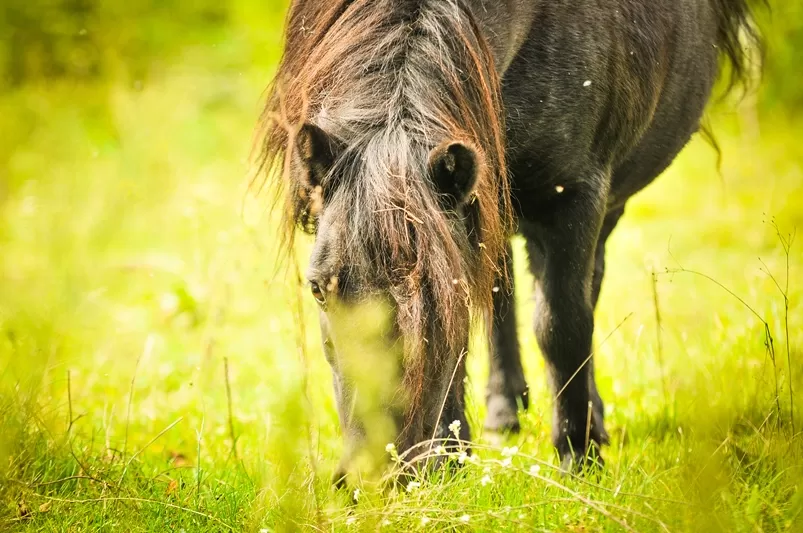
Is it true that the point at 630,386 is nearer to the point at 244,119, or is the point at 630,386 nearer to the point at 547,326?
the point at 547,326

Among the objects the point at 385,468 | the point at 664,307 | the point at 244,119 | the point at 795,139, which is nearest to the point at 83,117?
the point at 385,468

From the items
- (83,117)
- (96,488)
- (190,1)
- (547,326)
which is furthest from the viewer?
(190,1)

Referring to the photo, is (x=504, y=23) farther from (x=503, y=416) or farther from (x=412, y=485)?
(x=503, y=416)

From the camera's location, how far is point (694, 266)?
643cm

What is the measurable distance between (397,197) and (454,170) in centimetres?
21

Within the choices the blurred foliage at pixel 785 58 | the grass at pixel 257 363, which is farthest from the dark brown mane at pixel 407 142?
the blurred foliage at pixel 785 58

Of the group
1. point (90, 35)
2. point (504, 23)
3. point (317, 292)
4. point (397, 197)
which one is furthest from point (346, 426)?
point (90, 35)

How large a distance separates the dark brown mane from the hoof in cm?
166

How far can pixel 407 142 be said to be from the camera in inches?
85.7

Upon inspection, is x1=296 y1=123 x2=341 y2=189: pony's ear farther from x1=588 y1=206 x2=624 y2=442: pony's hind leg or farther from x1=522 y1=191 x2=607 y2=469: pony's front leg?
x1=588 y1=206 x2=624 y2=442: pony's hind leg

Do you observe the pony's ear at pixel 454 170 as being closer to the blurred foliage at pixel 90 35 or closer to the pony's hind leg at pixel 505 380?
the pony's hind leg at pixel 505 380

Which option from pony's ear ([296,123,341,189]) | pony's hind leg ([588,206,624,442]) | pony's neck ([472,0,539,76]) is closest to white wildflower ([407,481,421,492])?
pony's ear ([296,123,341,189])

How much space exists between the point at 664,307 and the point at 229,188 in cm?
521

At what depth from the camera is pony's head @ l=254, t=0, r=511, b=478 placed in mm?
2064
